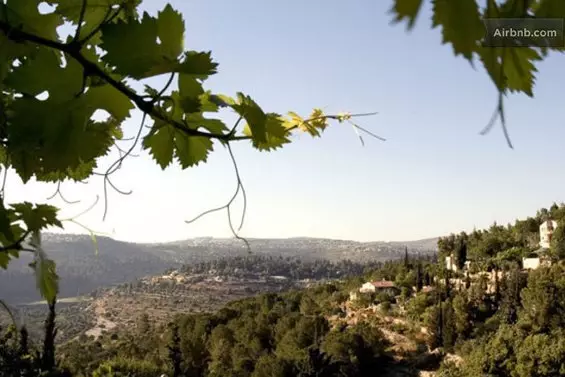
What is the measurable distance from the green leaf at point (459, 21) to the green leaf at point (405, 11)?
22 millimetres

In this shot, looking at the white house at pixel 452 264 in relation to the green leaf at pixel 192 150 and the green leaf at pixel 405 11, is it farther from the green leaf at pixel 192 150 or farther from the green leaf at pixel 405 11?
the green leaf at pixel 405 11

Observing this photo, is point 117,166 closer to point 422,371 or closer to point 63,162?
point 63,162

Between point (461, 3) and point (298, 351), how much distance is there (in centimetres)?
2238

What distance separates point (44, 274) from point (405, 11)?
0.66 m

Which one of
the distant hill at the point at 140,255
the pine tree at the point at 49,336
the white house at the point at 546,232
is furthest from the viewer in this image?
the distant hill at the point at 140,255

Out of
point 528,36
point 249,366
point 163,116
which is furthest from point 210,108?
point 249,366

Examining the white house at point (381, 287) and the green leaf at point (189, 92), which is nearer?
the green leaf at point (189, 92)

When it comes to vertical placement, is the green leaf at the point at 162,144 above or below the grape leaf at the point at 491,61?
above

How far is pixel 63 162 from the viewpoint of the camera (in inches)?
19.6

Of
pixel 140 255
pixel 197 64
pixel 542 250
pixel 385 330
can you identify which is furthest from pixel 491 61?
pixel 140 255

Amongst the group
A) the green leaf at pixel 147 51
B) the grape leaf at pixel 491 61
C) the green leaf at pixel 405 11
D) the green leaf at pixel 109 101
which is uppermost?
the green leaf at pixel 147 51

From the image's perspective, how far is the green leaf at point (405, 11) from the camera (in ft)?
0.64

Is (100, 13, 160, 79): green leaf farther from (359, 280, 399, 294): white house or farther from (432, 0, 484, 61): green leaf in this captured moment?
(359, 280, 399, 294): white house

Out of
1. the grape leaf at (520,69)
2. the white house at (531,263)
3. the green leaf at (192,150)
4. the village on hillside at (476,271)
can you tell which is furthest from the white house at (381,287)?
the grape leaf at (520,69)
